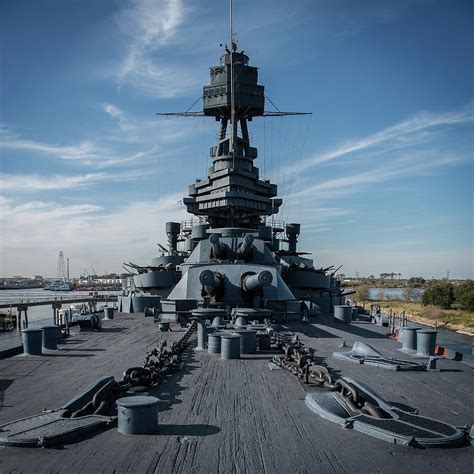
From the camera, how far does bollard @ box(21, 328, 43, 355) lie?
6.26 m

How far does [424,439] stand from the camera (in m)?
2.74

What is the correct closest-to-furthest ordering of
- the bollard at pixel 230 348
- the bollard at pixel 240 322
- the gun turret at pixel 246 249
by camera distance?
the bollard at pixel 230 348
the bollard at pixel 240 322
the gun turret at pixel 246 249

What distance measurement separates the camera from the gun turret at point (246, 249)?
11.1 meters

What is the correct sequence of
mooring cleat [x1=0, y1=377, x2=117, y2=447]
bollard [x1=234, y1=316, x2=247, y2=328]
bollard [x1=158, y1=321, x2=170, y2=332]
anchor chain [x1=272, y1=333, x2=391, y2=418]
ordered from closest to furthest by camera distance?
mooring cleat [x1=0, y1=377, x2=117, y2=447] < anchor chain [x1=272, y1=333, x2=391, y2=418] < bollard [x1=234, y1=316, x2=247, y2=328] < bollard [x1=158, y1=321, x2=170, y2=332]

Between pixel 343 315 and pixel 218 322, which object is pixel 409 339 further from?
pixel 343 315

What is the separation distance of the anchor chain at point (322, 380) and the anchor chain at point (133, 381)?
1394 millimetres

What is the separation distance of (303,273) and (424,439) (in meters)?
12.7

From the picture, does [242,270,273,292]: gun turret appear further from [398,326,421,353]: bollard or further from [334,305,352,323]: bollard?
[398,326,421,353]: bollard

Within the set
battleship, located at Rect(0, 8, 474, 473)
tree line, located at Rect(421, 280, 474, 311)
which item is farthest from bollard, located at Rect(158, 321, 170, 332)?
tree line, located at Rect(421, 280, 474, 311)

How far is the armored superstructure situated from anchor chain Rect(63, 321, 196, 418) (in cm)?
387

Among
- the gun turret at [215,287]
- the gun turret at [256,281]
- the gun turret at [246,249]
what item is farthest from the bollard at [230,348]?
the gun turret at [246,249]

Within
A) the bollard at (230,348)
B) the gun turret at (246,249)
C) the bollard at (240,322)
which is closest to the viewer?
the bollard at (230,348)

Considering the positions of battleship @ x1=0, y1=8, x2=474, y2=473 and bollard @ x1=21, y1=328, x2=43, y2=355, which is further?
bollard @ x1=21, y1=328, x2=43, y2=355

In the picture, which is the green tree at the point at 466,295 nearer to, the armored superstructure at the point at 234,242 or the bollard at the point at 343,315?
the armored superstructure at the point at 234,242
